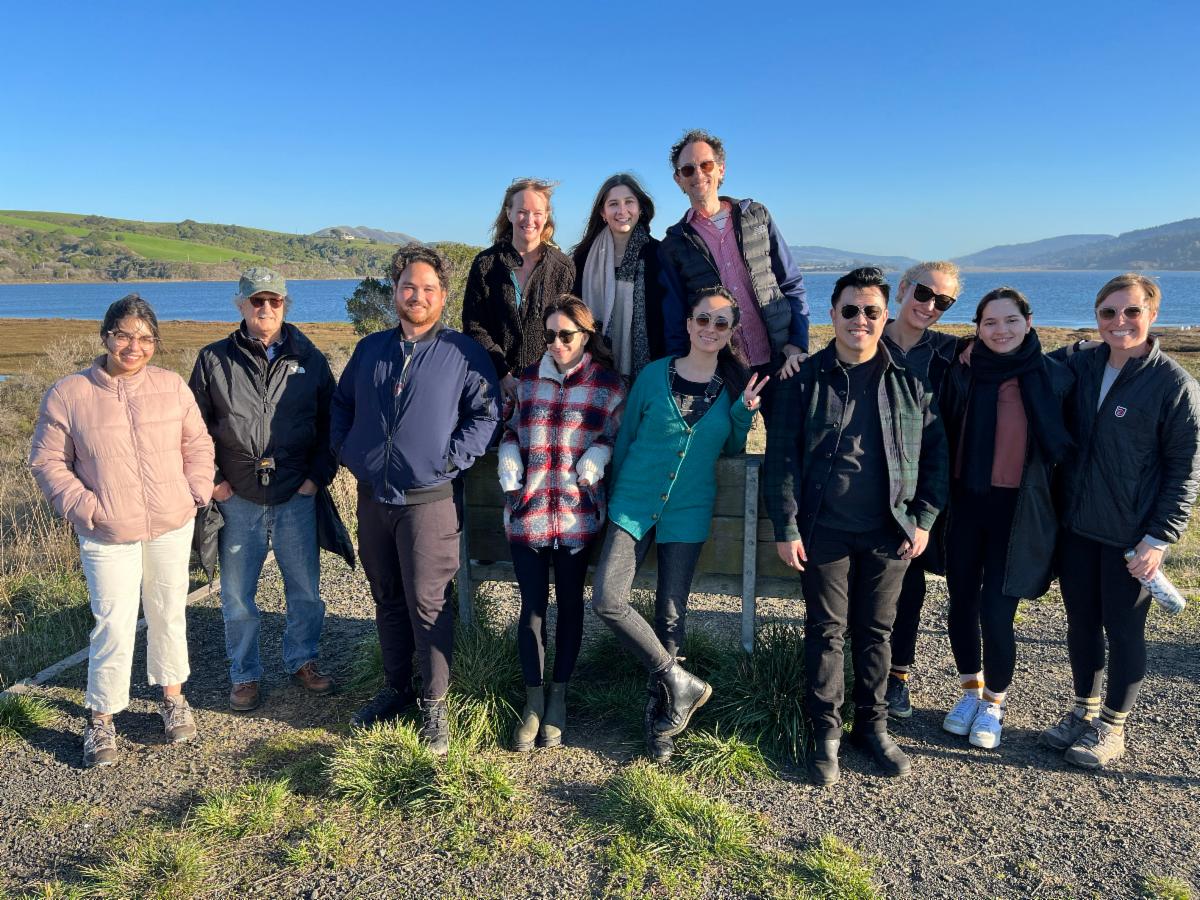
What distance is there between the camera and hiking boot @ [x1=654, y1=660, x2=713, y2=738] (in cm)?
393

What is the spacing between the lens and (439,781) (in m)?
3.58

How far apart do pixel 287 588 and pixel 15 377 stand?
22325 millimetres

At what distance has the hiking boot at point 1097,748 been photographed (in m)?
3.84

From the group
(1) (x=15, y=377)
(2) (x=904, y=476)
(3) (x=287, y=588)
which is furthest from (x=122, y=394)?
(1) (x=15, y=377)

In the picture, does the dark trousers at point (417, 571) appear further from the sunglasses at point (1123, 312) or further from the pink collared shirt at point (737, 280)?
the sunglasses at point (1123, 312)

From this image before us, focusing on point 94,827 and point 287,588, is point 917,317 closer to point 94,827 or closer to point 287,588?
point 287,588

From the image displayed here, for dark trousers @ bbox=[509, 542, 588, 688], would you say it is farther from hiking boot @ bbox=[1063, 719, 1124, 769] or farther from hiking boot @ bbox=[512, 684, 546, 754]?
hiking boot @ bbox=[1063, 719, 1124, 769]

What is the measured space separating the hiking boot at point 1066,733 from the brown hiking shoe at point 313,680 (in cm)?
398

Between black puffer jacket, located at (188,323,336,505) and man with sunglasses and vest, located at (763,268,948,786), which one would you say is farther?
black puffer jacket, located at (188,323,336,505)

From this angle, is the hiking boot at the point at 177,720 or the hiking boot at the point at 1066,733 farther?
the hiking boot at the point at 177,720

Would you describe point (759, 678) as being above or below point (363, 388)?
below

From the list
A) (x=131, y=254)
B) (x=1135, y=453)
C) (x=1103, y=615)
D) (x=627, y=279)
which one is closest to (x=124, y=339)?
(x=627, y=279)

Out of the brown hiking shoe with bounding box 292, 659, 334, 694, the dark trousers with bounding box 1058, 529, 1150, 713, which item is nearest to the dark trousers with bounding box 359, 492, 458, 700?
the brown hiking shoe with bounding box 292, 659, 334, 694

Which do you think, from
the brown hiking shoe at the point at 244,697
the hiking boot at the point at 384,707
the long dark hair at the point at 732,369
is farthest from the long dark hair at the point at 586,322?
the brown hiking shoe at the point at 244,697
